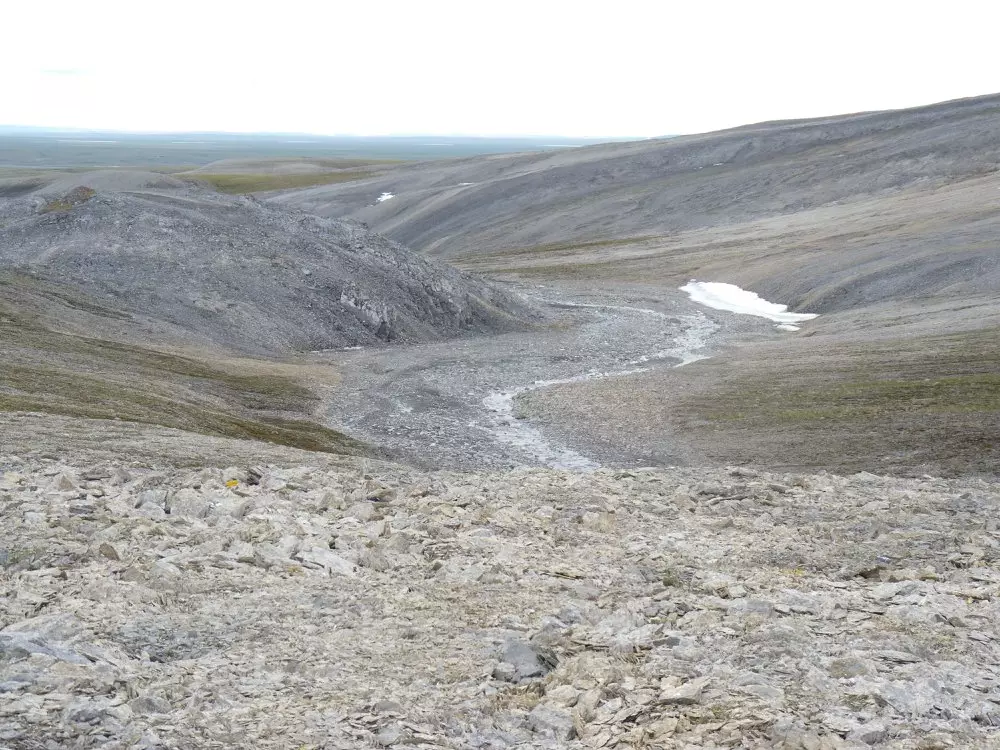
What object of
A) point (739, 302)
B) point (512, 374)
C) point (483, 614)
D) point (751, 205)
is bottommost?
point (512, 374)

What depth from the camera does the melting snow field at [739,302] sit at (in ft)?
238

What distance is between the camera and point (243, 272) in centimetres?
6594

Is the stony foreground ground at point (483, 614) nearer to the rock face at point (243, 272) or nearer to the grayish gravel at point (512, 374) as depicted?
the grayish gravel at point (512, 374)

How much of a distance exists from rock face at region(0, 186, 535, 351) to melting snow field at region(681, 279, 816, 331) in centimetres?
1742

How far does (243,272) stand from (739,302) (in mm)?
40844

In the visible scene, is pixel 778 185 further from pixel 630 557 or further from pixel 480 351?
pixel 630 557

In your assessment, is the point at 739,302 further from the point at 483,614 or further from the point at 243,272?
the point at 483,614

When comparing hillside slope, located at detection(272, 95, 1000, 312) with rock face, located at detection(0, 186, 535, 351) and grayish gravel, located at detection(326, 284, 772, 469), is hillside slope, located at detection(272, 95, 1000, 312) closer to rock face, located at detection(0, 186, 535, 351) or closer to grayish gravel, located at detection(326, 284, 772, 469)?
grayish gravel, located at detection(326, 284, 772, 469)

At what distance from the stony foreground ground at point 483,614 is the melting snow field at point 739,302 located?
170 feet

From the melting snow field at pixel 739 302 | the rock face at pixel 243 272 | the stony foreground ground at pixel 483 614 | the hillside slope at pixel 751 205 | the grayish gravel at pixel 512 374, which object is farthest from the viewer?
the hillside slope at pixel 751 205

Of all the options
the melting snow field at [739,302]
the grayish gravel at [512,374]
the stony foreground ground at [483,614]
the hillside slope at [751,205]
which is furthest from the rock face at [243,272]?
the stony foreground ground at [483,614]

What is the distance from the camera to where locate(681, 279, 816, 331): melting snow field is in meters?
72.6

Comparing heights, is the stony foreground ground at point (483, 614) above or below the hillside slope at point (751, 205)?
below

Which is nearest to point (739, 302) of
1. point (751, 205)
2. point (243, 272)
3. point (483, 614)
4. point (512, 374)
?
point (512, 374)
